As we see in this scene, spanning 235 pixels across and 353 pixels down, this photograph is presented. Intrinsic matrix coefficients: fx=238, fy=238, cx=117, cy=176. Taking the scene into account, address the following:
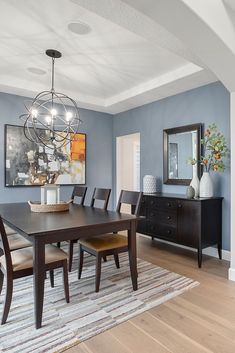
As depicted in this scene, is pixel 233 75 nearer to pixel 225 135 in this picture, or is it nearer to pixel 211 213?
pixel 225 135

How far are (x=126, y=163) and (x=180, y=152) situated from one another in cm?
203

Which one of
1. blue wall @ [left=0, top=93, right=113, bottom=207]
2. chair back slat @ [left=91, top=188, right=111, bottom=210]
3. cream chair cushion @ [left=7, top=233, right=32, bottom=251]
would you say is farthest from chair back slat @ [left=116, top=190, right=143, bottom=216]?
blue wall @ [left=0, top=93, right=113, bottom=207]

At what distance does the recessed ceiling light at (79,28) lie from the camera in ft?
7.68

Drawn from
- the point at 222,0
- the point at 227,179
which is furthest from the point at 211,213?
the point at 222,0

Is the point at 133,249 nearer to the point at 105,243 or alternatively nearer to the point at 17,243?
the point at 105,243

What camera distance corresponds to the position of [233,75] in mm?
2355

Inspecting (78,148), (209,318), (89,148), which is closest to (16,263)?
(209,318)

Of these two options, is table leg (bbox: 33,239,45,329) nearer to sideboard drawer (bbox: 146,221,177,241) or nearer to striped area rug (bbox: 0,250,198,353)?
striped area rug (bbox: 0,250,198,353)

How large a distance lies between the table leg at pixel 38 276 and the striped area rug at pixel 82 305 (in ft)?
0.39

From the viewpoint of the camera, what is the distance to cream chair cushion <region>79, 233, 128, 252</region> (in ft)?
7.88

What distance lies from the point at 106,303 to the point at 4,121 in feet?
10.8

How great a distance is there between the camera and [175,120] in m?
3.99

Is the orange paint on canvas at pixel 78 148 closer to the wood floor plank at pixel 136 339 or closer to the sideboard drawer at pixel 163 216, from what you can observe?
the sideboard drawer at pixel 163 216

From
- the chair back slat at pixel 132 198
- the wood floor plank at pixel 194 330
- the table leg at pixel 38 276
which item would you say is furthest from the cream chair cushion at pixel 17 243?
the wood floor plank at pixel 194 330
